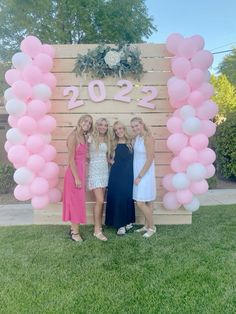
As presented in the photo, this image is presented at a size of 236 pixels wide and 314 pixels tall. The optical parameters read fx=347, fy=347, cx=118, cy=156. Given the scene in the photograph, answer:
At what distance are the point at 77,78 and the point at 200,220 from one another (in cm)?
273

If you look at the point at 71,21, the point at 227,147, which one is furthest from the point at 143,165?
the point at 71,21

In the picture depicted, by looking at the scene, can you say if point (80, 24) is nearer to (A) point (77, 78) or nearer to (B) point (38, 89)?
(A) point (77, 78)

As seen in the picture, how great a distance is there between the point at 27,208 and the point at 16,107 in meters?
2.37

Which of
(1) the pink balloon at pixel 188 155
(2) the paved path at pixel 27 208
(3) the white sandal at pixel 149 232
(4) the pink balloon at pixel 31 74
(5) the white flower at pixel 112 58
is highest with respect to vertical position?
(5) the white flower at pixel 112 58

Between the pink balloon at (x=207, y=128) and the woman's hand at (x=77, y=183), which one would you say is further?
the pink balloon at (x=207, y=128)

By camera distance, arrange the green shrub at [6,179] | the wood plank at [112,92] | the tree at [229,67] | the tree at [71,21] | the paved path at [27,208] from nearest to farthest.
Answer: the wood plank at [112,92] < the paved path at [27,208] < the green shrub at [6,179] < the tree at [71,21] < the tree at [229,67]

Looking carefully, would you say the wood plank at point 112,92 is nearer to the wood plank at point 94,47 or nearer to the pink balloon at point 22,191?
the wood plank at point 94,47

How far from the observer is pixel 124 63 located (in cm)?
474

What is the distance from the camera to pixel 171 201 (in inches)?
187

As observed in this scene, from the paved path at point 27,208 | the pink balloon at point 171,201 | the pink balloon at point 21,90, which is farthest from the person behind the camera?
the paved path at point 27,208

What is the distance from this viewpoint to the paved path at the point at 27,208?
5301 mm

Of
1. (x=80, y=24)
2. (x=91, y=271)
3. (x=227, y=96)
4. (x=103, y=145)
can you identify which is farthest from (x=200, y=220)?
(x=227, y=96)

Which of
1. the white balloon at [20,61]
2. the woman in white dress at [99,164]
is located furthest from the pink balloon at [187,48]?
the white balloon at [20,61]

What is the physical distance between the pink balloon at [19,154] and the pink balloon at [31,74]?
0.84 metres
